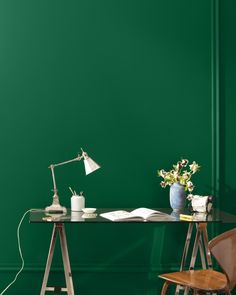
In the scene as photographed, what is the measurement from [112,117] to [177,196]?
2.69 feet

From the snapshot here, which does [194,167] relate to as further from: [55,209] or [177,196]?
[55,209]

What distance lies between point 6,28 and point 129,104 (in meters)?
1.10

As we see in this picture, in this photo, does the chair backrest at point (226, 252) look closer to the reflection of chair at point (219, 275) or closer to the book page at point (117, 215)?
the reflection of chair at point (219, 275)

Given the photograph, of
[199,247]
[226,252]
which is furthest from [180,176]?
[226,252]

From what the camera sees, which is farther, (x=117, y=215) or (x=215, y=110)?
(x=215, y=110)

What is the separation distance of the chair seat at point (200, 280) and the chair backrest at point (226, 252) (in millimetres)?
143

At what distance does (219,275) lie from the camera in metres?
3.31

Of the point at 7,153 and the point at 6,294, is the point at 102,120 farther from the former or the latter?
the point at 6,294

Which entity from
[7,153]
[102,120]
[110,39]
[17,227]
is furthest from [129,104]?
[17,227]

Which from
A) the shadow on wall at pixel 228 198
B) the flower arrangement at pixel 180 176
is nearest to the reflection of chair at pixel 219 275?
the flower arrangement at pixel 180 176

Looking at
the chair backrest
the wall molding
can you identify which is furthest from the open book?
the wall molding

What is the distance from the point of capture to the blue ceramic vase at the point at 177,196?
3.82 m

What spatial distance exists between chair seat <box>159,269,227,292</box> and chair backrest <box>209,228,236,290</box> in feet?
0.47

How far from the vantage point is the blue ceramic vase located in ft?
12.5
